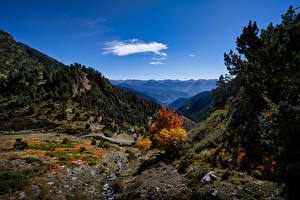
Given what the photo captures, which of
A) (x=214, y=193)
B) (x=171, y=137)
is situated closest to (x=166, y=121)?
(x=171, y=137)

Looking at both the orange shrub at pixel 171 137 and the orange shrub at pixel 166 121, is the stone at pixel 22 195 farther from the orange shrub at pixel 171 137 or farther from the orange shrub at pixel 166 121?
the orange shrub at pixel 166 121

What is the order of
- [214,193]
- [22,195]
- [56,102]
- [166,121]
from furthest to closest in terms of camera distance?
[56,102] < [166,121] < [22,195] < [214,193]

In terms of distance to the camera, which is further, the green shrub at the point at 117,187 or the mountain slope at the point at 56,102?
the mountain slope at the point at 56,102

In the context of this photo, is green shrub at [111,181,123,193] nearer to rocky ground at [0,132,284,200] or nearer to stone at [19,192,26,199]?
rocky ground at [0,132,284,200]

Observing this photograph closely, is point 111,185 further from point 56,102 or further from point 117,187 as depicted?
point 56,102

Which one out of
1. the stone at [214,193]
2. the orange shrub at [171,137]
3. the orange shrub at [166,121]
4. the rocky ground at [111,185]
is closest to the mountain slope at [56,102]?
the orange shrub at [166,121]

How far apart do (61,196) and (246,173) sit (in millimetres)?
17197

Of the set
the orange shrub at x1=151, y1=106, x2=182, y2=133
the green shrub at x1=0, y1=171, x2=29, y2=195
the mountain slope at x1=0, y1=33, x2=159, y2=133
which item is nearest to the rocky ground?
the green shrub at x1=0, y1=171, x2=29, y2=195

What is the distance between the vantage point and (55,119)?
226 ft

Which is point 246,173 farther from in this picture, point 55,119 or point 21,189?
point 55,119

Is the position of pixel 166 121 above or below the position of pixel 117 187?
above

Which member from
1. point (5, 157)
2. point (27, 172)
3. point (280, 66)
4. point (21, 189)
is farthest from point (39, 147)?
point (280, 66)

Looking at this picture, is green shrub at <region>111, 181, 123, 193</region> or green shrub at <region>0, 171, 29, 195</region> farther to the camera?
green shrub at <region>111, 181, 123, 193</region>

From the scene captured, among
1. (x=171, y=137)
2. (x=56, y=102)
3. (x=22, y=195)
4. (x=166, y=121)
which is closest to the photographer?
(x=22, y=195)
